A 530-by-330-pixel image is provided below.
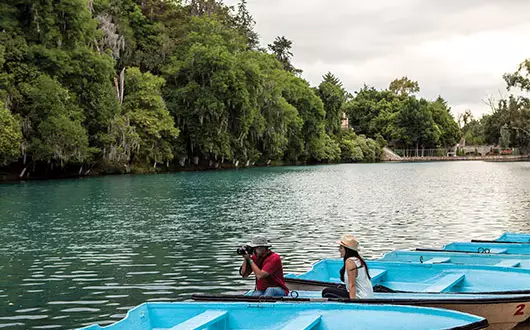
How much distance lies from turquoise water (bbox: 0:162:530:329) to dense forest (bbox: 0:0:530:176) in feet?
32.8

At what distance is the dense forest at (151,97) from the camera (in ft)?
167

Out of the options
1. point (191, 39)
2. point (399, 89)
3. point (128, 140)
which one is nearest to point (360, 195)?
point (128, 140)

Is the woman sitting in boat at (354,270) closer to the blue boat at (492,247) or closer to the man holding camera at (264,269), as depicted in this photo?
the man holding camera at (264,269)

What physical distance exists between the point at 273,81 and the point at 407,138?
6154 cm

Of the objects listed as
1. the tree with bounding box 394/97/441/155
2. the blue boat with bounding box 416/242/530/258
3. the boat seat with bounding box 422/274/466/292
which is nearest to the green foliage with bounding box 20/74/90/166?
the blue boat with bounding box 416/242/530/258

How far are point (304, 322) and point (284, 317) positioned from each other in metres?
0.54

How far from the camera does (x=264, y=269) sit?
974 cm

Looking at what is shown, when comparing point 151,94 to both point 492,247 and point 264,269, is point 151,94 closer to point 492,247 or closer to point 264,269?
point 492,247

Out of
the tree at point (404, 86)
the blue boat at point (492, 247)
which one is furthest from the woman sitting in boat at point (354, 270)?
the tree at point (404, 86)

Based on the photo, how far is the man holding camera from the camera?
963 cm

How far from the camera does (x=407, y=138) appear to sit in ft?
462

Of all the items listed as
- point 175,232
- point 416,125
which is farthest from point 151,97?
point 416,125

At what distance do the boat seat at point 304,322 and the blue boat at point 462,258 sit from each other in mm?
4687

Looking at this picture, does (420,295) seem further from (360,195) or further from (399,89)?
(399,89)
